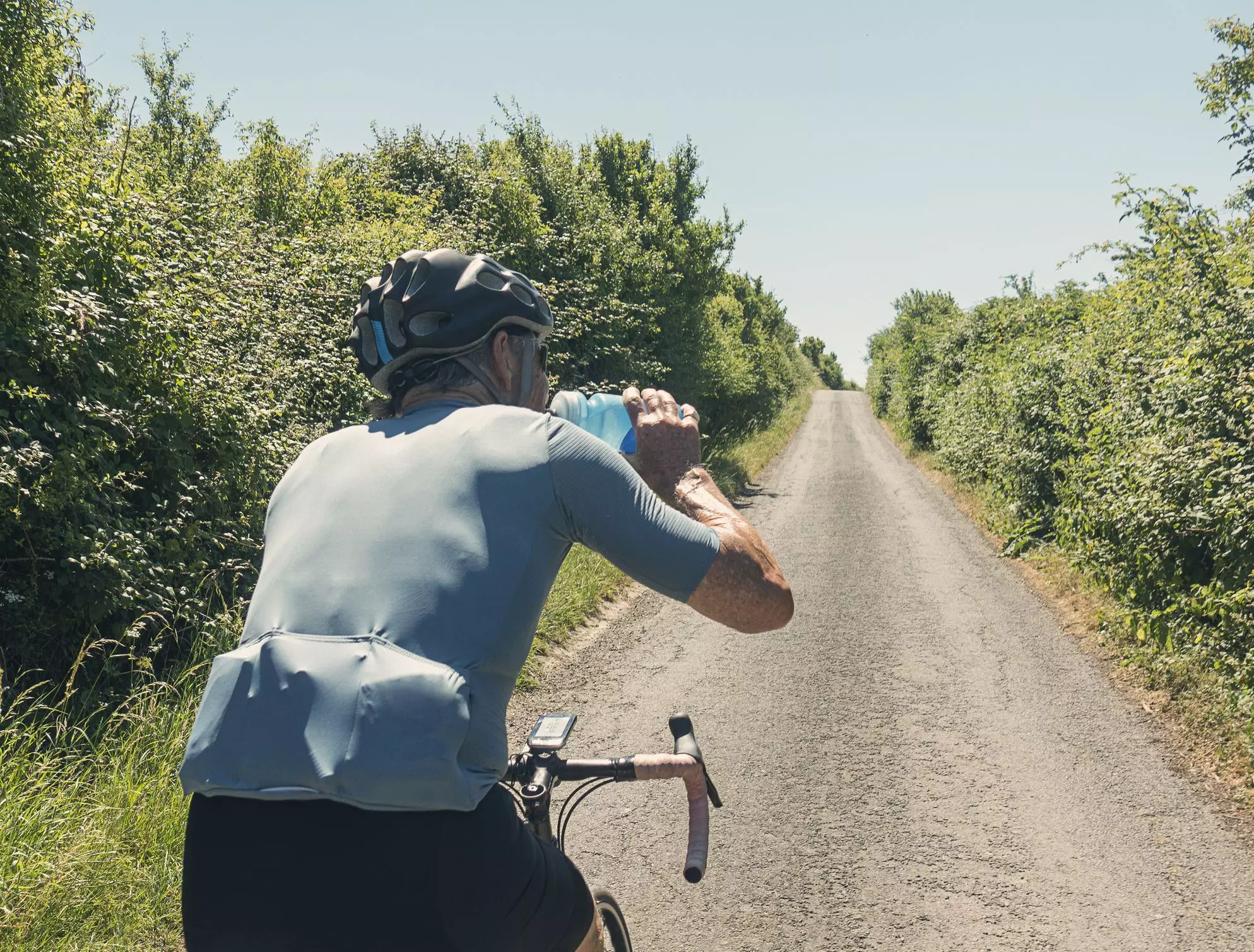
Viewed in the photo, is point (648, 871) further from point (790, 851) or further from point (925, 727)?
point (925, 727)

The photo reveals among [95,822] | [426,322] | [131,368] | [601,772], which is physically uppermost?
[131,368]

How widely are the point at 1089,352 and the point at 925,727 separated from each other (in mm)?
6733

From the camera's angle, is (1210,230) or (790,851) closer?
(790,851)

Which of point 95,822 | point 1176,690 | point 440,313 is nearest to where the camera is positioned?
point 440,313

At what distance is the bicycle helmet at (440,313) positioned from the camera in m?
1.67

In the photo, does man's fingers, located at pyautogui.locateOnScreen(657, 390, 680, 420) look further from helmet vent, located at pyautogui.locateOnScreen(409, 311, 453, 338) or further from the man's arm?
helmet vent, located at pyautogui.locateOnScreen(409, 311, 453, 338)

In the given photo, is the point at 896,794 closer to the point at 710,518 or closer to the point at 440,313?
the point at 710,518

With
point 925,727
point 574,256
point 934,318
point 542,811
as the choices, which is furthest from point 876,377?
point 542,811

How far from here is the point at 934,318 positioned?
41062 mm

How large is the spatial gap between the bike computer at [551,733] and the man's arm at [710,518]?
1.78ft

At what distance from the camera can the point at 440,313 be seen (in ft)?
5.46

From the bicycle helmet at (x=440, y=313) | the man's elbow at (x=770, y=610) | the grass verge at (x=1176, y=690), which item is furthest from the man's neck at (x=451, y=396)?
the grass verge at (x=1176, y=690)

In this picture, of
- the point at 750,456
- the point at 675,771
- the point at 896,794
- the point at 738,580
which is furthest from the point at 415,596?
the point at 750,456

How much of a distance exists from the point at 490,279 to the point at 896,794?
14.1ft
